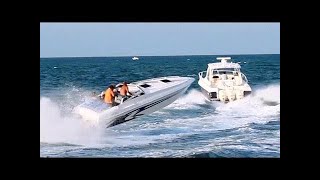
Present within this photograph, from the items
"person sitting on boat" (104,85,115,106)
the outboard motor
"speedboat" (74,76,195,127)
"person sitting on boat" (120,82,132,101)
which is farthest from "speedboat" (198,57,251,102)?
"person sitting on boat" (104,85,115,106)

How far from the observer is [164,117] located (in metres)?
8.88

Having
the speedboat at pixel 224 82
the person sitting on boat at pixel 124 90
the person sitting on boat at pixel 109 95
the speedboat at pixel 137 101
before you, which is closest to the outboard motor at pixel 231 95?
the speedboat at pixel 224 82

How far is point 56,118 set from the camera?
8.76 m

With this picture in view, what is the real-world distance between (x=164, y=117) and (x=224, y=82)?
2.00 ft

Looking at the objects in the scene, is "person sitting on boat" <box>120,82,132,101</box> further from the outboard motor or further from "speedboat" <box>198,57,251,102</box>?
the outboard motor

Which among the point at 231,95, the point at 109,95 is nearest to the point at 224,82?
the point at 231,95

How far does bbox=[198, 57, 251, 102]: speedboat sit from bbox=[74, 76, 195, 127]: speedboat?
0.48 feet

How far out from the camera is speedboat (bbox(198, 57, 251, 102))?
8.84 metres

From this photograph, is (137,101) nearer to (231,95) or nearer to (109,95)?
(109,95)

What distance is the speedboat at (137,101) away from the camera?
8.81 metres
